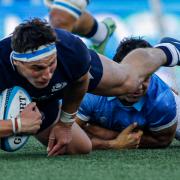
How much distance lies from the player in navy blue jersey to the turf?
152 mm

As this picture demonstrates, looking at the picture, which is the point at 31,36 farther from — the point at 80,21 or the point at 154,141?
the point at 80,21

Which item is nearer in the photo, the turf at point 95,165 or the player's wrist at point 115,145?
the turf at point 95,165

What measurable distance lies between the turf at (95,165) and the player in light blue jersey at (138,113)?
0.23 metres

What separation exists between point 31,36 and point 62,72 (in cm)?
32

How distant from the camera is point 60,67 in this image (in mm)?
4480

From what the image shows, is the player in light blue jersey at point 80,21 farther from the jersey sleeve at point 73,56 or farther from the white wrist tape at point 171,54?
the jersey sleeve at point 73,56

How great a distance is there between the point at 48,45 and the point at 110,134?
1181mm

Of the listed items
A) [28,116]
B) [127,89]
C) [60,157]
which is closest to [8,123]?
[28,116]

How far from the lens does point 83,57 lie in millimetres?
4512

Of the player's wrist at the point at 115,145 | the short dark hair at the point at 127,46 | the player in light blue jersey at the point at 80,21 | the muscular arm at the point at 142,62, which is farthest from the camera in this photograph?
the player in light blue jersey at the point at 80,21

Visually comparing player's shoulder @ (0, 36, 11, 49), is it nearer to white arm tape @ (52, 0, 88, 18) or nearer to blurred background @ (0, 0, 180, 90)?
white arm tape @ (52, 0, 88, 18)

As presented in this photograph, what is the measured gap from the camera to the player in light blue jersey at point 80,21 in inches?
267

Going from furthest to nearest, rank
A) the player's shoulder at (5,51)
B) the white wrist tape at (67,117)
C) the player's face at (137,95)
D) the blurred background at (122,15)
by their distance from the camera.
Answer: the blurred background at (122,15) → the player's face at (137,95) → the white wrist tape at (67,117) → the player's shoulder at (5,51)

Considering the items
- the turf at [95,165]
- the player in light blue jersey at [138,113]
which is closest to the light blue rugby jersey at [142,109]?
the player in light blue jersey at [138,113]
